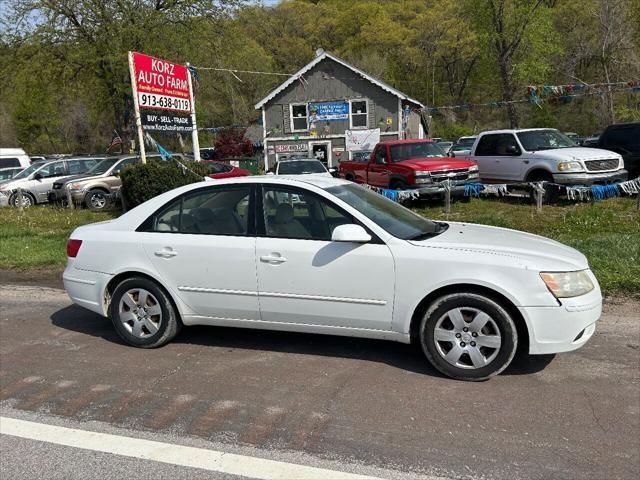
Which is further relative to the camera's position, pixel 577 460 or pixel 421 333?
pixel 421 333

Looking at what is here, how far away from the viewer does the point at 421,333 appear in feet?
13.6

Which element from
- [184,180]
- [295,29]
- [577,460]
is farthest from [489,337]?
[295,29]

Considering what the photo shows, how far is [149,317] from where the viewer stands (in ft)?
16.2

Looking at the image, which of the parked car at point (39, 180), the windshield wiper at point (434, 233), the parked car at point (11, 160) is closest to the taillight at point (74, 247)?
the windshield wiper at point (434, 233)

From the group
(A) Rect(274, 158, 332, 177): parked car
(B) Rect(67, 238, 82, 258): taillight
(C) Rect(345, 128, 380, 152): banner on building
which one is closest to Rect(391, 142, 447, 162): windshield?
(A) Rect(274, 158, 332, 177): parked car

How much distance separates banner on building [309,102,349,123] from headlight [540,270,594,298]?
2923 centimetres

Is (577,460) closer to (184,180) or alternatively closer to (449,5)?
(184,180)

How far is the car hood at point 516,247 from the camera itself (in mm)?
3980

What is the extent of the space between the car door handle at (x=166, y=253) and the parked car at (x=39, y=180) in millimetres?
14843

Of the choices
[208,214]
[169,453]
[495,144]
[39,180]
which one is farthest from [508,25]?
[169,453]

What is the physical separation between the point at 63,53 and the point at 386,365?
84.3ft

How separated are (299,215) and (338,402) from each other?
1.57 metres

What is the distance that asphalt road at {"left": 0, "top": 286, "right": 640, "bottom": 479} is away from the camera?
313 cm

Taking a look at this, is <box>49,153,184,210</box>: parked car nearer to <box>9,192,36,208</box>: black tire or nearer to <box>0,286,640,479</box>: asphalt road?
<box>9,192,36,208</box>: black tire
